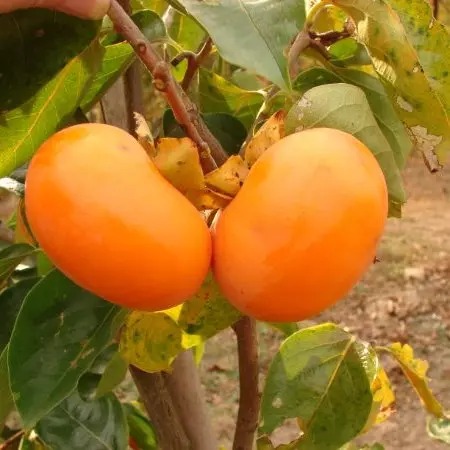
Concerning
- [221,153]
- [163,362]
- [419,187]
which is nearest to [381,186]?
[221,153]

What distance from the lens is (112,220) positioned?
361mm

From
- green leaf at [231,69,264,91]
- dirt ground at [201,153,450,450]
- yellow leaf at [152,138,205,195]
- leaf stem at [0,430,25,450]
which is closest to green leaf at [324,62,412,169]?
→ yellow leaf at [152,138,205,195]

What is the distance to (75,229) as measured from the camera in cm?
36

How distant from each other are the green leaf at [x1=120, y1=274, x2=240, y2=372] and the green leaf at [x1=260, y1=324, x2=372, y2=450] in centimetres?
10

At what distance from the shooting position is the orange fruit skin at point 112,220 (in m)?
0.36

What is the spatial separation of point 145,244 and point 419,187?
3655 mm

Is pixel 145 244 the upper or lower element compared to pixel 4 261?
upper

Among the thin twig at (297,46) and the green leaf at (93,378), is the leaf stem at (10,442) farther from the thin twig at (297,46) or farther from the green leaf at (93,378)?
the thin twig at (297,46)

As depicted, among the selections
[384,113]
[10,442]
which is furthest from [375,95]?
[10,442]

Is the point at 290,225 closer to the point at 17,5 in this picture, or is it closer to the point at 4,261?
the point at 17,5

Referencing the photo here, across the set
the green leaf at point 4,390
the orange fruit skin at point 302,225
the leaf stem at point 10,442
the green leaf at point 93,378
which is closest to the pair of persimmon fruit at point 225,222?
the orange fruit skin at point 302,225

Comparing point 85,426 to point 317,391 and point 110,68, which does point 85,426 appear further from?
point 110,68

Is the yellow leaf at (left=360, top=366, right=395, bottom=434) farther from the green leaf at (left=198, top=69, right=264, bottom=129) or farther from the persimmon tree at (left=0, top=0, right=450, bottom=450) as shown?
the green leaf at (left=198, top=69, right=264, bottom=129)

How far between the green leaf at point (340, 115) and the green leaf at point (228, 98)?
24cm
